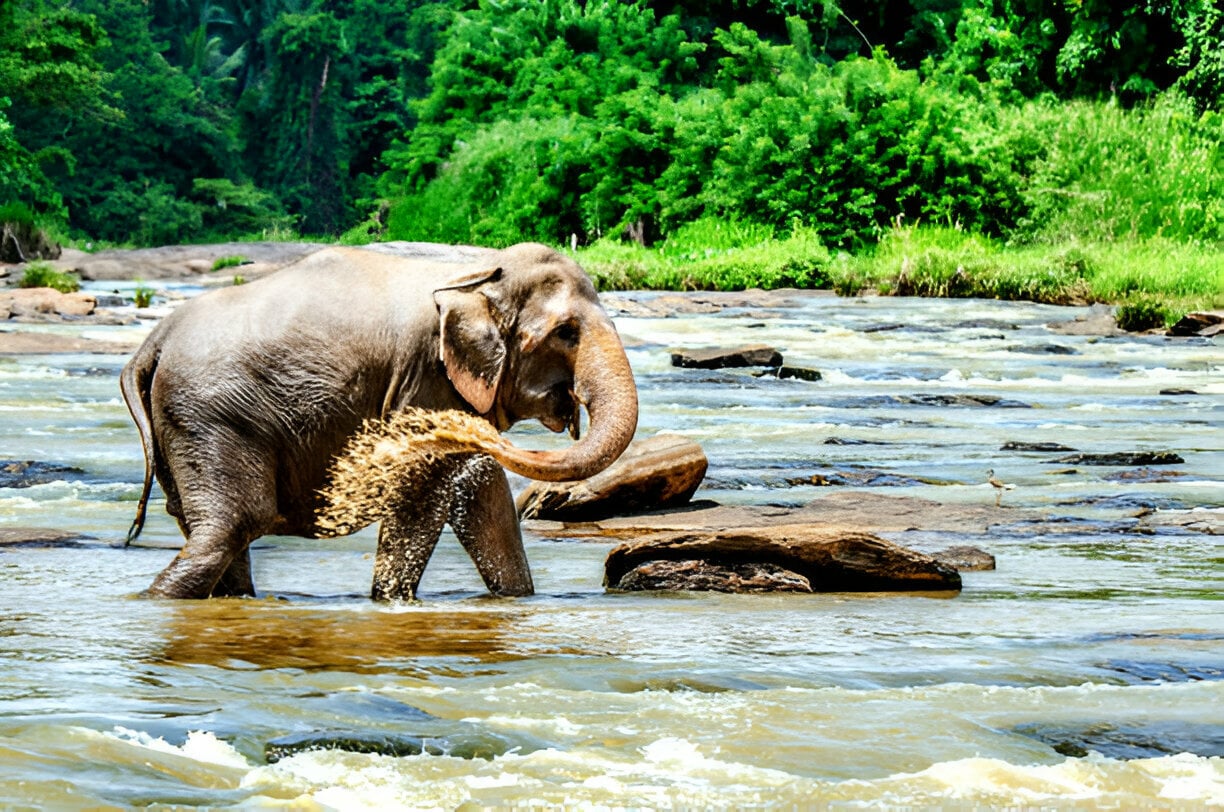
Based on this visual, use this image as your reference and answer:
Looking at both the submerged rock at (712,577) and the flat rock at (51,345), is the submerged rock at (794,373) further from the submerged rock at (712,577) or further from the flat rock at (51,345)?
the submerged rock at (712,577)

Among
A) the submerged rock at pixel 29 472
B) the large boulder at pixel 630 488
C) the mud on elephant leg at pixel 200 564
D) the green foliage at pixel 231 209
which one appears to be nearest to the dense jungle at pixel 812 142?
the green foliage at pixel 231 209

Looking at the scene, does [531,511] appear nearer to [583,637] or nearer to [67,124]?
[583,637]

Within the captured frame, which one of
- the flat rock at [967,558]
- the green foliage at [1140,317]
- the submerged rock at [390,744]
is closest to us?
the submerged rock at [390,744]

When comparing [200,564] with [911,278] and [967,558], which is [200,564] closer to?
[967,558]

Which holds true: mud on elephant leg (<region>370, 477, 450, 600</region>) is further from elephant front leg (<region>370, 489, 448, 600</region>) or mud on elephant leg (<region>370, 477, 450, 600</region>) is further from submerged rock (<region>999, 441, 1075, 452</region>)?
submerged rock (<region>999, 441, 1075, 452</region>)

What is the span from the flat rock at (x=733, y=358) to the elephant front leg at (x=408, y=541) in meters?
12.0

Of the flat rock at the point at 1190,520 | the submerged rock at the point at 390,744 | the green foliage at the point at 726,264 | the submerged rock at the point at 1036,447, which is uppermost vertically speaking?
the submerged rock at the point at 390,744

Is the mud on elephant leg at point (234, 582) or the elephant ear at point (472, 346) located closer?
the elephant ear at point (472, 346)

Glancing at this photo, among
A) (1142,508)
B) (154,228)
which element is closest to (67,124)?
(154,228)

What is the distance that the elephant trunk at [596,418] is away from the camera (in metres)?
5.88

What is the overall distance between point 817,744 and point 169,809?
1.55 metres

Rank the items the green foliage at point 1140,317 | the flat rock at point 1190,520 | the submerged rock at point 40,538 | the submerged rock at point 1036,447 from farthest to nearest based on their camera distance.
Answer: the green foliage at point 1140,317 → the submerged rock at point 1036,447 → the flat rock at point 1190,520 → the submerged rock at point 40,538

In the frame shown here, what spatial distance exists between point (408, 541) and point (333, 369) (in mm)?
734

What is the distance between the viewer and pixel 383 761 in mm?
4094
